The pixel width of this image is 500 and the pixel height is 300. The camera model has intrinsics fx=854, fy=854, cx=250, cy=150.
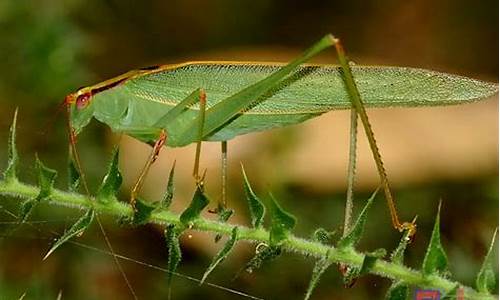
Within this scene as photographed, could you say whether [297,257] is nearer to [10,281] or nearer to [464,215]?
[464,215]

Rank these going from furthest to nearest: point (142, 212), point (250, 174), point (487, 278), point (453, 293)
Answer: point (250, 174) < point (142, 212) < point (487, 278) < point (453, 293)

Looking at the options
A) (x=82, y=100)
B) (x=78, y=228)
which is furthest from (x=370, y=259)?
(x=82, y=100)

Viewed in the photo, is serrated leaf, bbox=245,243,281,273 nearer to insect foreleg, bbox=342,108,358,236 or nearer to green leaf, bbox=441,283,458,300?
green leaf, bbox=441,283,458,300

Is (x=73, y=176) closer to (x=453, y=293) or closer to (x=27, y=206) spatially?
(x=27, y=206)

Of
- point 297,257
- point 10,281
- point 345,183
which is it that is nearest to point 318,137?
point 345,183

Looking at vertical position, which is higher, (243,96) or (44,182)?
(243,96)
